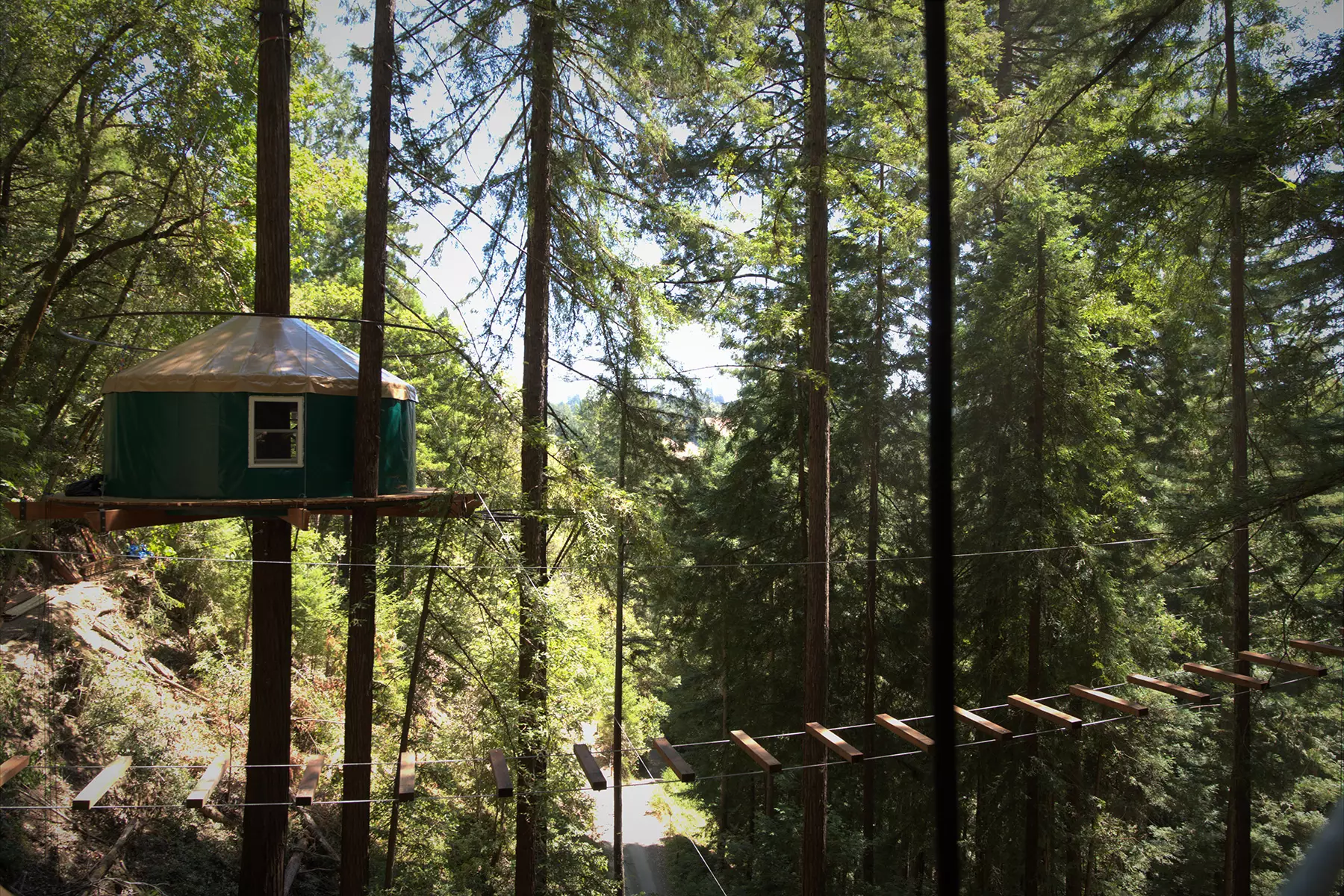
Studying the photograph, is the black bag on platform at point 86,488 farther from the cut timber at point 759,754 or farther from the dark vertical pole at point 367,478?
the cut timber at point 759,754

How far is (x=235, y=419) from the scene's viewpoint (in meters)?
7.52

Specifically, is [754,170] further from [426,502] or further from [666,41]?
[426,502]

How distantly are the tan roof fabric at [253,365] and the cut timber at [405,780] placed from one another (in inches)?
150

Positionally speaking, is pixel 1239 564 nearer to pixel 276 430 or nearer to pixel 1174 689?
pixel 1174 689

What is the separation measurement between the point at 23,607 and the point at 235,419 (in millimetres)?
7235

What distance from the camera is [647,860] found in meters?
19.4

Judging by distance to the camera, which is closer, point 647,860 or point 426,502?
point 426,502

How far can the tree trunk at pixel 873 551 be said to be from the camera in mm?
14859

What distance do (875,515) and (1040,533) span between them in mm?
3476

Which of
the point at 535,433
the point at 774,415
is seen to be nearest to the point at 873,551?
the point at 774,415

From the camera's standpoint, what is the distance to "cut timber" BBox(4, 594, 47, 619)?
11.1 meters

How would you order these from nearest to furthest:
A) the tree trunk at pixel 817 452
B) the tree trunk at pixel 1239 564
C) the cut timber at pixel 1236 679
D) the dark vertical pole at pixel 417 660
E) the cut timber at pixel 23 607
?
the cut timber at pixel 1236 679 → the tree trunk at pixel 817 452 → the dark vertical pole at pixel 417 660 → the tree trunk at pixel 1239 564 → the cut timber at pixel 23 607

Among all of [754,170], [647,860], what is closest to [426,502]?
[754,170]

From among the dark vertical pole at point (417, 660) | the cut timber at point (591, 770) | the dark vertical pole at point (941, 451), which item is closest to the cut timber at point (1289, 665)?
the cut timber at point (591, 770)
